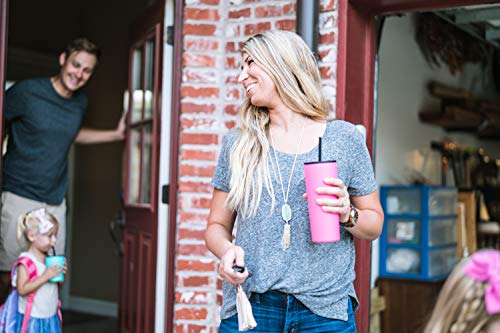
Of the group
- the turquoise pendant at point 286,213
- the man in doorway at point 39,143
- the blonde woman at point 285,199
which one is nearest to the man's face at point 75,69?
the man in doorway at point 39,143

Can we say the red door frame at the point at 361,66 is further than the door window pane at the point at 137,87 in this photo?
No

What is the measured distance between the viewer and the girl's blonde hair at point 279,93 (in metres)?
2.43

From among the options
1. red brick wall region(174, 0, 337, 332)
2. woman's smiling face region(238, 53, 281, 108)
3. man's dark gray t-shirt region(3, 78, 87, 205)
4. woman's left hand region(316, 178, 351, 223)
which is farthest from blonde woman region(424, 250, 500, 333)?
man's dark gray t-shirt region(3, 78, 87, 205)

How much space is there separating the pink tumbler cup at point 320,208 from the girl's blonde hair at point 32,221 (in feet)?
6.84

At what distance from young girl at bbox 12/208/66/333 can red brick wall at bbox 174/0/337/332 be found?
632 mm

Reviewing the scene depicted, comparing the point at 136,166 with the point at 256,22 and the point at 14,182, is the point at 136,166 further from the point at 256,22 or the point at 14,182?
the point at 256,22

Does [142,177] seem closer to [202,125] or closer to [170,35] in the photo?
[202,125]

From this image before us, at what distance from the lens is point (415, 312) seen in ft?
17.3

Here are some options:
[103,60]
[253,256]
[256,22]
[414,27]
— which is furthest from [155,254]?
[103,60]

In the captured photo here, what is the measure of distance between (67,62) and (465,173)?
3993mm

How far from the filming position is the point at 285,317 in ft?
7.74

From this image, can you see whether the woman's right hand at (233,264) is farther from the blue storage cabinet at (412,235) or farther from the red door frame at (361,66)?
the blue storage cabinet at (412,235)

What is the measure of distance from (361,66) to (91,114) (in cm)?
409

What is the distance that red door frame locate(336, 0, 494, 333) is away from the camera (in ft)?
11.6
